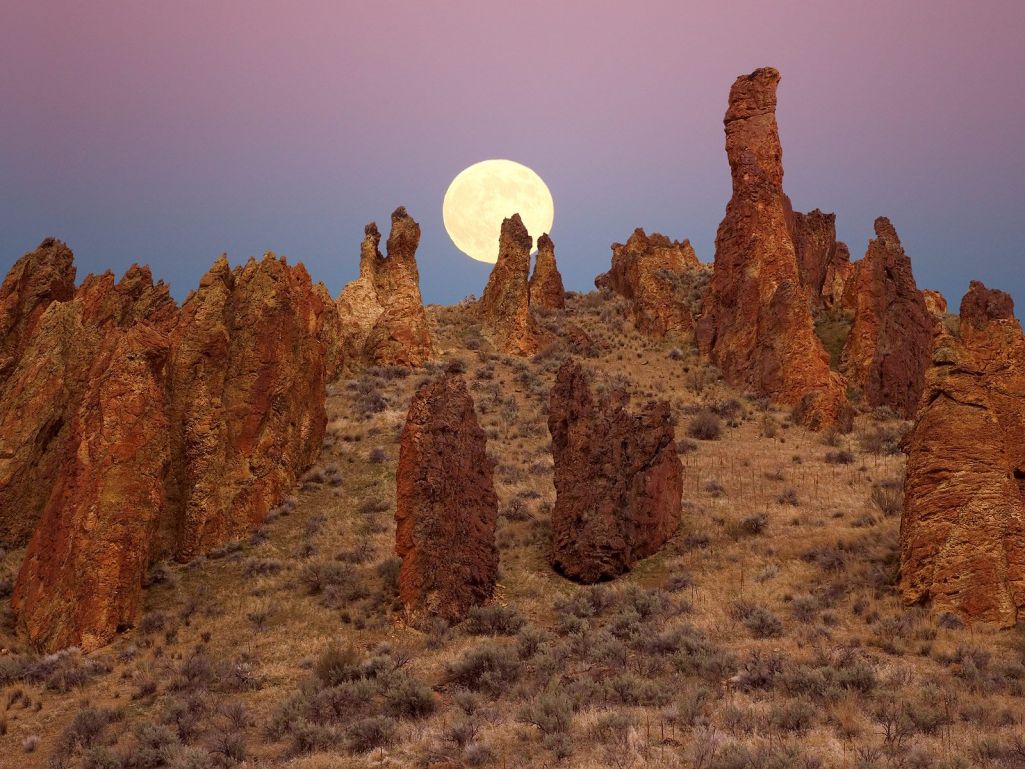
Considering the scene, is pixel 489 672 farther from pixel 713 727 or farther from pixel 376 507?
pixel 376 507

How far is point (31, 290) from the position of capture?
32.3 m

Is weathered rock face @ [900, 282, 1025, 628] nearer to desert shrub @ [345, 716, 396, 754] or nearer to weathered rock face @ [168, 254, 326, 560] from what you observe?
desert shrub @ [345, 716, 396, 754]

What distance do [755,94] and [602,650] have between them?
140 ft

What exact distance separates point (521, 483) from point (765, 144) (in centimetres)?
3051

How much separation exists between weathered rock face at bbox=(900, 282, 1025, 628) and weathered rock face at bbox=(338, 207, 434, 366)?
108 feet

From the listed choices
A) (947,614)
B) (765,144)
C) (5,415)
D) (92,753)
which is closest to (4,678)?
(92,753)

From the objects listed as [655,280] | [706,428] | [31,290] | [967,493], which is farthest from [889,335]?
[31,290]

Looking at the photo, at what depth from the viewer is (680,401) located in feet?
136

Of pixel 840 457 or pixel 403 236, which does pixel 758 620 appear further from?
pixel 403 236

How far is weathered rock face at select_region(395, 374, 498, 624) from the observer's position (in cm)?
1806

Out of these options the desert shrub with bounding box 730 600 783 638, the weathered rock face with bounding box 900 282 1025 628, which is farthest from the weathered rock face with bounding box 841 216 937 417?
the desert shrub with bounding box 730 600 783 638

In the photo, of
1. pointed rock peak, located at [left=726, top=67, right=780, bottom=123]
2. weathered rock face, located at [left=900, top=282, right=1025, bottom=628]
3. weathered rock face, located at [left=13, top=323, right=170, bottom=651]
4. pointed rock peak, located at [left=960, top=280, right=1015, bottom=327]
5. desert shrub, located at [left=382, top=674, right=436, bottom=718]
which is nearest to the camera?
desert shrub, located at [left=382, top=674, right=436, bottom=718]

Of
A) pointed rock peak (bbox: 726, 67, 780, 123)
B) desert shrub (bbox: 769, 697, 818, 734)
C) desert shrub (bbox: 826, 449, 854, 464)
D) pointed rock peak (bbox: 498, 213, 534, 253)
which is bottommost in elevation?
desert shrub (bbox: 769, 697, 818, 734)

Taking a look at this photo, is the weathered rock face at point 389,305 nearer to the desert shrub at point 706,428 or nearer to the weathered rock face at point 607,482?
the desert shrub at point 706,428
